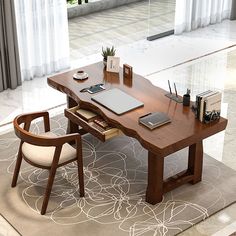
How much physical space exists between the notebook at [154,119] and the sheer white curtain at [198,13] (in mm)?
3162

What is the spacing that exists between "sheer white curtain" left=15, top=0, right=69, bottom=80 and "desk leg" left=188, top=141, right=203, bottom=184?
7.78 ft

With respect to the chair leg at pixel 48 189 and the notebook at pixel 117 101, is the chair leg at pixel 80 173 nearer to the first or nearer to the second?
the chair leg at pixel 48 189

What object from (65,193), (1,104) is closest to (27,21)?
(1,104)

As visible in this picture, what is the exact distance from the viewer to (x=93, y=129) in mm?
4168

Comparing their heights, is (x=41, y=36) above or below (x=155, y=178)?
above

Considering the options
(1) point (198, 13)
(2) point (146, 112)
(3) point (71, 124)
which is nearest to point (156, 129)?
(2) point (146, 112)

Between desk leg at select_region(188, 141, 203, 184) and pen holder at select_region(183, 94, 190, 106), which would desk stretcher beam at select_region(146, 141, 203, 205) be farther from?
pen holder at select_region(183, 94, 190, 106)

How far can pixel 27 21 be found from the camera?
5.82m

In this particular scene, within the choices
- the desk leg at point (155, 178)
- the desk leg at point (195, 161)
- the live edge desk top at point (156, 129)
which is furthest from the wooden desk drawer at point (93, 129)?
the desk leg at point (195, 161)

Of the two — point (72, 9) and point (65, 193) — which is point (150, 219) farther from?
point (72, 9)

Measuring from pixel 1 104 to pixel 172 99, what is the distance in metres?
1.85

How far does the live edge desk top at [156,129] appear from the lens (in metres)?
3.91

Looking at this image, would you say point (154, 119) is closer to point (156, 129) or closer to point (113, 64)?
point (156, 129)

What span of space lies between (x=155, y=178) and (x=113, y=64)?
1.20m
